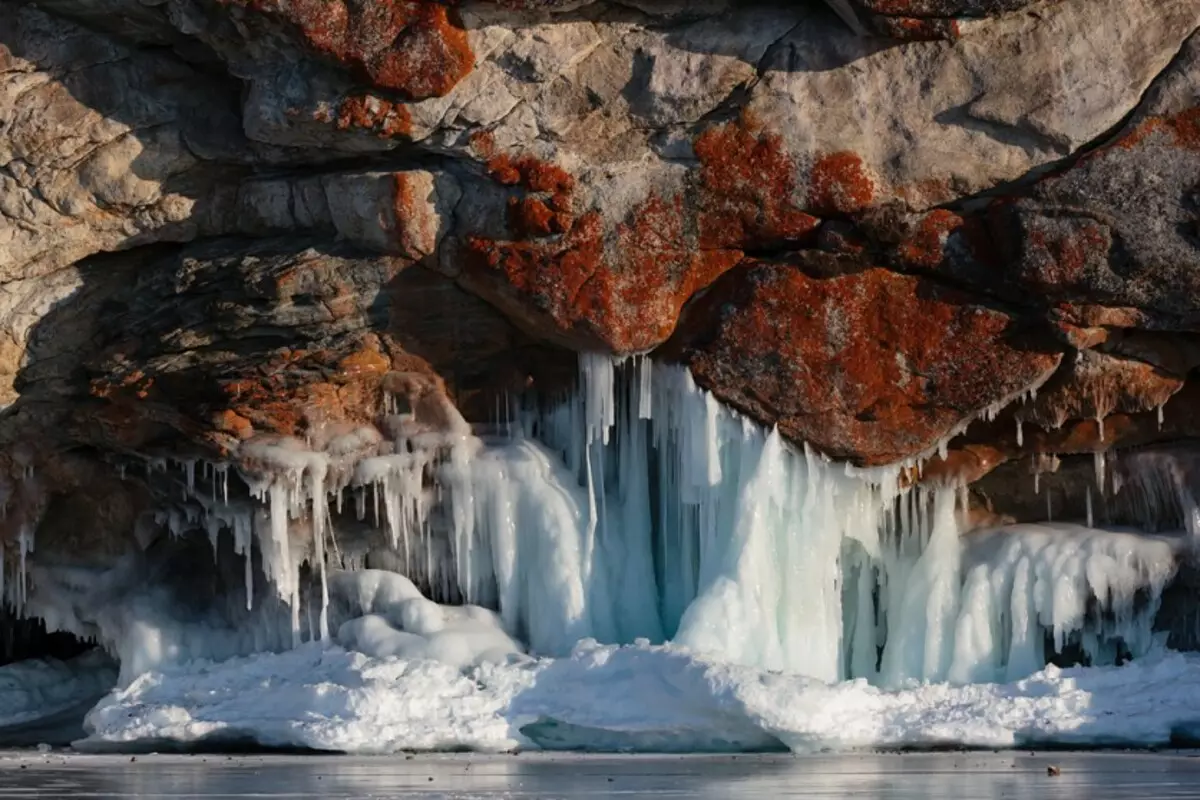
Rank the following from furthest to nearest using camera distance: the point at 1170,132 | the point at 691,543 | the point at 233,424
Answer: the point at 691,543, the point at 233,424, the point at 1170,132

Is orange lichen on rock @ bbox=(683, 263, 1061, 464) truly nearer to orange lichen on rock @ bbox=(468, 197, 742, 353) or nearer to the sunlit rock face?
the sunlit rock face

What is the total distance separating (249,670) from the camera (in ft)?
73.3

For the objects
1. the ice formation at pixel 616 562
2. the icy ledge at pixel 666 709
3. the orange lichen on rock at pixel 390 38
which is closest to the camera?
the icy ledge at pixel 666 709

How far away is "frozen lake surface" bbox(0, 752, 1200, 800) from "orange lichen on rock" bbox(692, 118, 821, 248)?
16.5 ft

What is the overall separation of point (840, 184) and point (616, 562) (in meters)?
4.31

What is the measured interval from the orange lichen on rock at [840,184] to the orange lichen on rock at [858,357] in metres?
0.63

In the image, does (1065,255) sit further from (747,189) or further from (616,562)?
(616,562)

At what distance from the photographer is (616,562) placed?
2227 cm

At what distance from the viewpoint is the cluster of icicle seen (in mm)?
21391

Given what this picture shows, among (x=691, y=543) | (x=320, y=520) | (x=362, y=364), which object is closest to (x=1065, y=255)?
(x=691, y=543)

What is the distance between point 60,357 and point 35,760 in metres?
4.90

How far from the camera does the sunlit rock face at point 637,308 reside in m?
20.7

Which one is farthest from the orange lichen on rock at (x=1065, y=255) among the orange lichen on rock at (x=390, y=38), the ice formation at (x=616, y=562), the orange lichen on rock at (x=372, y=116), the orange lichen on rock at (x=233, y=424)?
the orange lichen on rock at (x=233, y=424)

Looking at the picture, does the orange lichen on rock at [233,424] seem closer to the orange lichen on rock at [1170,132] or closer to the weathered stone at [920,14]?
the weathered stone at [920,14]
